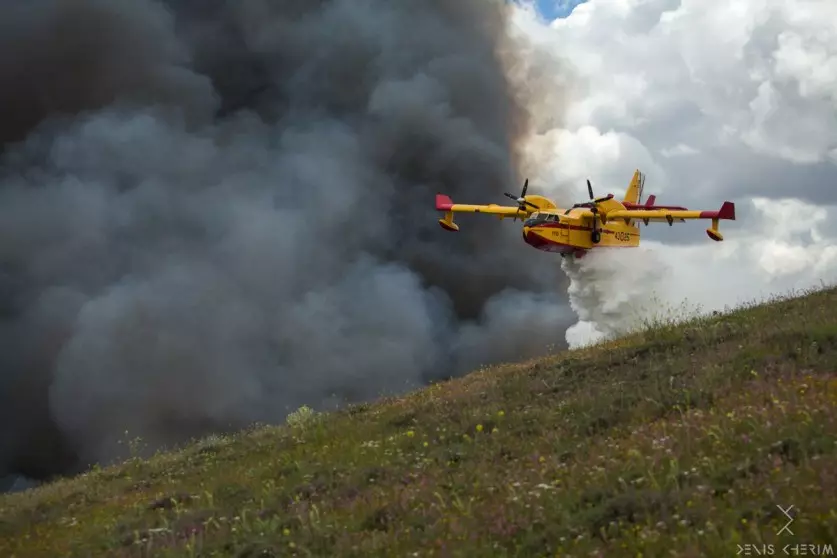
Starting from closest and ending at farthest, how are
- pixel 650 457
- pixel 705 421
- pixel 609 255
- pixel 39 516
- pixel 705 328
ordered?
pixel 650 457 < pixel 705 421 < pixel 39 516 < pixel 705 328 < pixel 609 255

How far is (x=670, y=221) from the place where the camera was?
47.4 metres

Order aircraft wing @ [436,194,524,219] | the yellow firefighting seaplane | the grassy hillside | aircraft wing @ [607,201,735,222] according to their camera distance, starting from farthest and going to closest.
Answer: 1. aircraft wing @ [436,194,524,219]
2. the yellow firefighting seaplane
3. aircraft wing @ [607,201,735,222]
4. the grassy hillside

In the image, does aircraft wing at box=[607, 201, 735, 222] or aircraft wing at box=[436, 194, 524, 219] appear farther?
aircraft wing at box=[436, 194, 524, 219]

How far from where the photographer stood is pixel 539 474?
8492 mm

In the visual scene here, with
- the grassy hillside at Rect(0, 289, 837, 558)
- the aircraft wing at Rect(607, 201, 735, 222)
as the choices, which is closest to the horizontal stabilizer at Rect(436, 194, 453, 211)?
the aircraft wing at Rect(607, 201, 735, 222)

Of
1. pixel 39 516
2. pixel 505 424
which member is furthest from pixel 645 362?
pixel 39 516

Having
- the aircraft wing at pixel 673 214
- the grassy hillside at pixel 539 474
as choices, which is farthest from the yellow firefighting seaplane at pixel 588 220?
the grassy hillside at pixel 539 474

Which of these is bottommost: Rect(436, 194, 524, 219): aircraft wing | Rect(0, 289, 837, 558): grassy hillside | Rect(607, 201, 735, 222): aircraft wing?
Rect(0, 289, 837, 558): grassy hillside

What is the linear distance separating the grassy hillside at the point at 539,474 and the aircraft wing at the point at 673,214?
26575mm

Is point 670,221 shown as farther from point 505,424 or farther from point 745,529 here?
point 745,529

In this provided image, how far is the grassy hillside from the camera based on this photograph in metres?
6.56

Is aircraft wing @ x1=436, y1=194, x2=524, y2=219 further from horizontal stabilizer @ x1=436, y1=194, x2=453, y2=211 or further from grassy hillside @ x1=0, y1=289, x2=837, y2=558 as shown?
grassy hillside @ x1=0, y1=289, x2=837, y2=558

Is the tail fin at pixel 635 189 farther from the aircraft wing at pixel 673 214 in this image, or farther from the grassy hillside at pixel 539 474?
the grassy hillside at pixel 539 474

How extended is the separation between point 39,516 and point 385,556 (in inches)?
330
